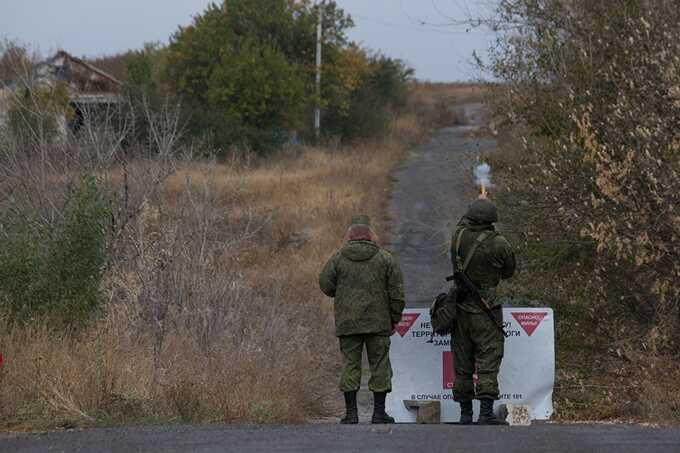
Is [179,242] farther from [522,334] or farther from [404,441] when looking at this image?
[404,441]

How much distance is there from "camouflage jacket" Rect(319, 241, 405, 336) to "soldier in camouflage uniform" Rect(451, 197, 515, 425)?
57 cm

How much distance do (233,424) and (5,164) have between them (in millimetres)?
7701

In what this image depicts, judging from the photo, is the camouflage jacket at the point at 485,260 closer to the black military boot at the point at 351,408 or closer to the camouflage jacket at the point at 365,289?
the camouflage jacket at the point at 365,289

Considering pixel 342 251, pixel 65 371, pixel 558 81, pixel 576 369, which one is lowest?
pixel 576 369

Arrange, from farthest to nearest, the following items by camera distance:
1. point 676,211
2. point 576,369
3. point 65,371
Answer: point 576,369 → point 676,211 → point 65,371

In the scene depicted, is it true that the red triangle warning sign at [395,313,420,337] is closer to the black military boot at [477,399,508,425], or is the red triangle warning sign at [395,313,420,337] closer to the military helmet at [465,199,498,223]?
the black military boot at [477,399,508,425]

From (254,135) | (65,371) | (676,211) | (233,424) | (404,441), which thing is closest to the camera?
(404,441)

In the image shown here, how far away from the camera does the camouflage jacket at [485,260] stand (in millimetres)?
9133

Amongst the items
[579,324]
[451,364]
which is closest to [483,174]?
[579,324]

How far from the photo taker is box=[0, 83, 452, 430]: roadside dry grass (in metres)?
9.05

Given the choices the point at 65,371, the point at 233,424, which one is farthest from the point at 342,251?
the point at 65,371

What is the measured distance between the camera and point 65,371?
915cm

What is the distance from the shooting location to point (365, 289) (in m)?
9.15

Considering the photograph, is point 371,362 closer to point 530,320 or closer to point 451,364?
point 451,364
